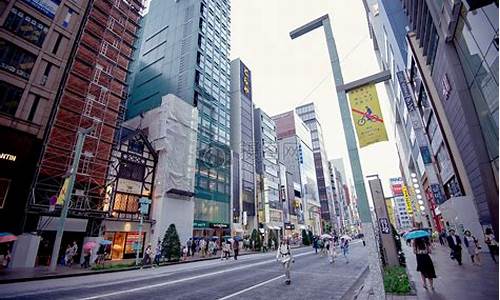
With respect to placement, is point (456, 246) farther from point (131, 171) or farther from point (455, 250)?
point (131, 171)

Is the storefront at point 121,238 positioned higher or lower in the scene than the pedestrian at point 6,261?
higher

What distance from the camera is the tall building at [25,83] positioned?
1897 cm

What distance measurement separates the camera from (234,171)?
48.4 m

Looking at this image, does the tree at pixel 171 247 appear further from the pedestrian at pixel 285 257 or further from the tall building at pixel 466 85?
the tall building at pixel 466 85

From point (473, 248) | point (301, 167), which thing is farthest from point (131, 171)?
point (301, 167)

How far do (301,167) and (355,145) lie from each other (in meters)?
78.0

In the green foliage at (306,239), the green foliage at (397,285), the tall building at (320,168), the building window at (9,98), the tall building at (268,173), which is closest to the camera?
the green foliage at (397,285)

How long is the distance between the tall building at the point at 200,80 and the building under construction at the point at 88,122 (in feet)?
46.0

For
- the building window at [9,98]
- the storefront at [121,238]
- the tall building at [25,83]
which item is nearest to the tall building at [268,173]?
the storefront at [121,238]

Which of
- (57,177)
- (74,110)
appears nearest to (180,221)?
(57,177)

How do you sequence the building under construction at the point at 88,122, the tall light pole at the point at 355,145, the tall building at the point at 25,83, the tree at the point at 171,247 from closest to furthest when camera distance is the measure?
the tall light pole at the point at 355,145 → the tall building at the point at 25,83 → the building under construction at the point at 88,122 → the tree at the point at 171,247

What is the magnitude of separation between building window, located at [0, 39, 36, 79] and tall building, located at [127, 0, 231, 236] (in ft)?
71.2

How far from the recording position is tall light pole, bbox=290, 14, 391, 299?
5.25m

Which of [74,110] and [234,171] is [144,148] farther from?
[234,171]
